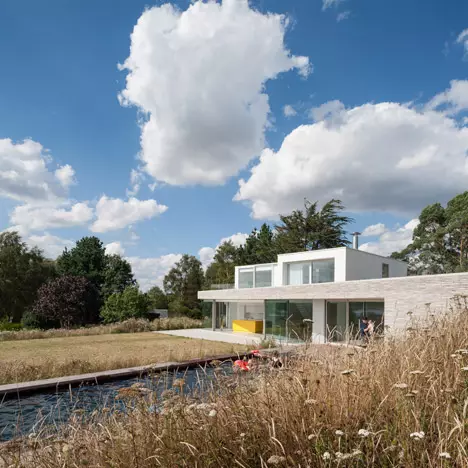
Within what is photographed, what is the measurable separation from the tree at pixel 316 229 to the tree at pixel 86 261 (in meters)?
18.9

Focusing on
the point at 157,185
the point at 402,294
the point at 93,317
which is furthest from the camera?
the point at 93,317

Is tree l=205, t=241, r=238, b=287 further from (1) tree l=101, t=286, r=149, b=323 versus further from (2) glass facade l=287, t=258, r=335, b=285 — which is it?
(2) glass facade l=287, t=258, r=335, b=285

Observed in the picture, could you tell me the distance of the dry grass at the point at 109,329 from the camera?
906 inches

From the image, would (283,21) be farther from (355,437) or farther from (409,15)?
(355,437)

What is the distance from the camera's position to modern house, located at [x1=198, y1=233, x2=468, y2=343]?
1419cm

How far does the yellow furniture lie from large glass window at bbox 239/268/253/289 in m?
2.45

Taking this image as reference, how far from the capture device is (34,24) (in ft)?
32.2

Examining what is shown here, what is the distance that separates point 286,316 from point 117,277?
78.7 feet

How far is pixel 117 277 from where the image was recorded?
3981cm

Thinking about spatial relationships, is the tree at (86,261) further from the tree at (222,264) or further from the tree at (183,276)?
the tree at (222,264)

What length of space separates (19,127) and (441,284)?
1410cm

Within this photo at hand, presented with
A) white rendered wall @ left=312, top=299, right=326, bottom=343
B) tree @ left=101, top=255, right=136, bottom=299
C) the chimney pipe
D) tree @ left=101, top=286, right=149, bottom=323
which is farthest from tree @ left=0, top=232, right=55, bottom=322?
the chimney pipe

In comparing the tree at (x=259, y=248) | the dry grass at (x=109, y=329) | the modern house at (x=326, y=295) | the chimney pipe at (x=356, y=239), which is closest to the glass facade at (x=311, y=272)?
the modern house at (x=326, y=295)

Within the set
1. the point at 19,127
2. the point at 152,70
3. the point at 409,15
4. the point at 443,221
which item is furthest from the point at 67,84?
the point at 443,221
